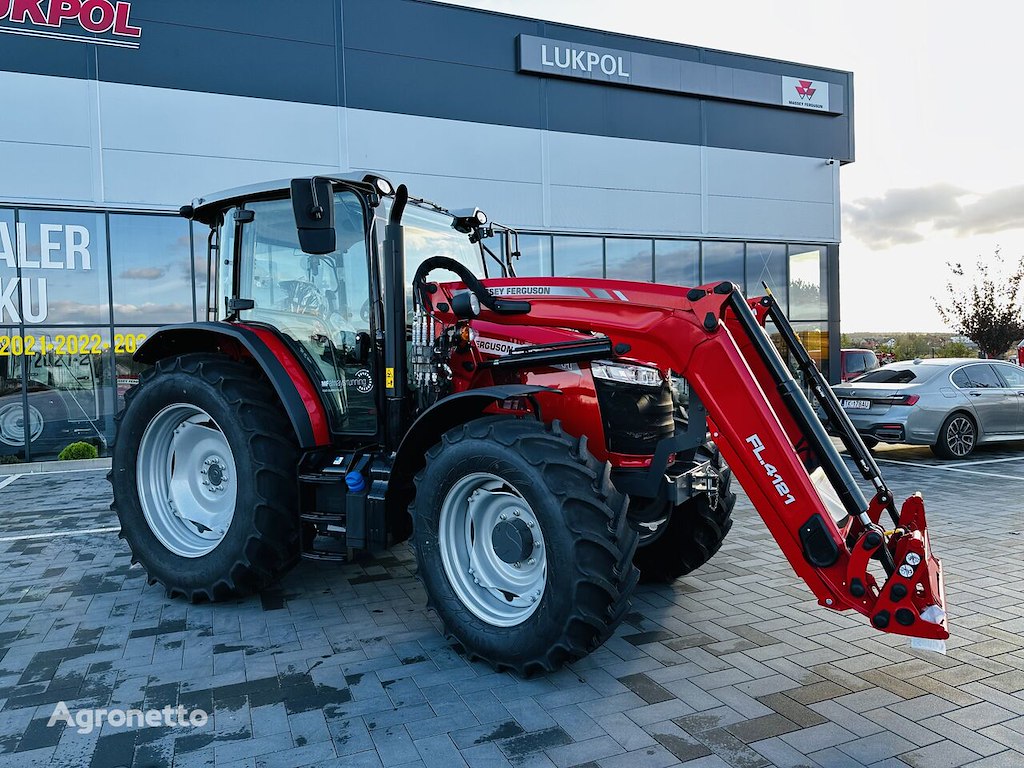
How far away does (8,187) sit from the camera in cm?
1191

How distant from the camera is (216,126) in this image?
42.5 ft

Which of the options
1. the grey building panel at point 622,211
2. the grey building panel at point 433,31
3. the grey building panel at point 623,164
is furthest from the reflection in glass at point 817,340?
the grey building panel at point 433,31

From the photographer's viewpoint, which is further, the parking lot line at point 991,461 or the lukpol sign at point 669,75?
the lukpol sign at point 669,75

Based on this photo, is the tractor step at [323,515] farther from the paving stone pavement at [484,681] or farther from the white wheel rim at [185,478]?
the white wheel rim at [185,478]

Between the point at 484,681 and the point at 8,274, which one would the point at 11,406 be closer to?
the point at 8,274

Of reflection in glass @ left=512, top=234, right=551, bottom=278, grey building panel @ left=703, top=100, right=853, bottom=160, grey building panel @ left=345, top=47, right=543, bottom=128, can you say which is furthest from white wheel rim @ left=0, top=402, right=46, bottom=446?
grey building panel @ left=703, top=100, right=853, bottom=160

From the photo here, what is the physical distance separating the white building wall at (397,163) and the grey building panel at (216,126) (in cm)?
2

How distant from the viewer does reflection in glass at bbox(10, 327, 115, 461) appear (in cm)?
1258

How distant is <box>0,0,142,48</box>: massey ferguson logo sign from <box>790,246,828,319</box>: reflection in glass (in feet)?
47.5

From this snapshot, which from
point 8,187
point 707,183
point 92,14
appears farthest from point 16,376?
point 707,183

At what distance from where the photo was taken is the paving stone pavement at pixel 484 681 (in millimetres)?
2900

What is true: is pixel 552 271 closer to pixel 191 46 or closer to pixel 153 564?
pixel 191 46

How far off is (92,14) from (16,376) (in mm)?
6103

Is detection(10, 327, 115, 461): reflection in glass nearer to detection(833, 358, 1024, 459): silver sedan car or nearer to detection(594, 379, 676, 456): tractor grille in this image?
detection(594, 379, 676, 456): tractor grille
